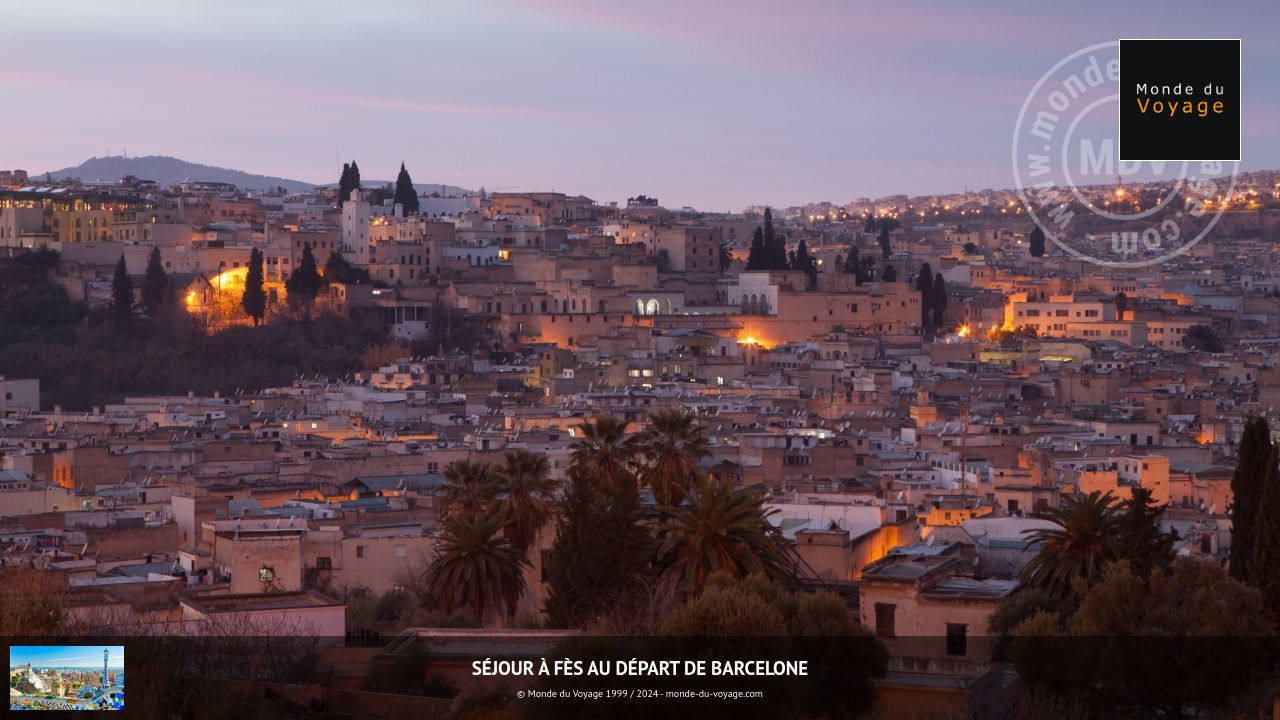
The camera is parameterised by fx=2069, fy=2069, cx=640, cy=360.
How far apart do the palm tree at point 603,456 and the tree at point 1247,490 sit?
194 inches

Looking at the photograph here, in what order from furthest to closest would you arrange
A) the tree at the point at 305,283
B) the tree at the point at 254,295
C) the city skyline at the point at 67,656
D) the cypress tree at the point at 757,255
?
the cypress tree at the point at 757,255
the tree at the point at 305,283
the tree at the point at 254,295
the city skyline at the point at 67,656

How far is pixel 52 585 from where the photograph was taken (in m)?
15.7

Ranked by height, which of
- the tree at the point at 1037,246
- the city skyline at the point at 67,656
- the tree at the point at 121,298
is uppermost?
the tree at the point at 1037,246

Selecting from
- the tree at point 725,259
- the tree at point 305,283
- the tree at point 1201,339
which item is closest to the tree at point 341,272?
the tree at point 305,283

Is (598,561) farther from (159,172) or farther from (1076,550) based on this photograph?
(159,172)

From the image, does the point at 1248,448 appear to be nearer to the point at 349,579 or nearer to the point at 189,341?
the point at 349,579

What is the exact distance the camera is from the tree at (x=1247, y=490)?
13656 mm

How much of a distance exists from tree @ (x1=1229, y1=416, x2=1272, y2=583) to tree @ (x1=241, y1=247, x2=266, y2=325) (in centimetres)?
3542

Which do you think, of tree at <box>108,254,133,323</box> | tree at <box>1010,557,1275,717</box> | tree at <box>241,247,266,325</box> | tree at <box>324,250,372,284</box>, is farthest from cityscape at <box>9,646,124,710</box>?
tree at <box>324,250,372,284</box>

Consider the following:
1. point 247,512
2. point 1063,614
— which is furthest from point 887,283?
point 1063,614

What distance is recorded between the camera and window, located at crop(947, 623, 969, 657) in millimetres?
14031

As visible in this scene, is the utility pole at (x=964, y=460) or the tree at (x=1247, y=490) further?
the utility pole at (x=964, y=460)

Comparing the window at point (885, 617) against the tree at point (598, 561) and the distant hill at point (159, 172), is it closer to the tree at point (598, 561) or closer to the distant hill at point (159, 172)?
the tree at point (598, 561)

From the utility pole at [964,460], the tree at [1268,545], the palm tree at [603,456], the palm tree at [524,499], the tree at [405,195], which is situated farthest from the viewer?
the tree at [405,195]
